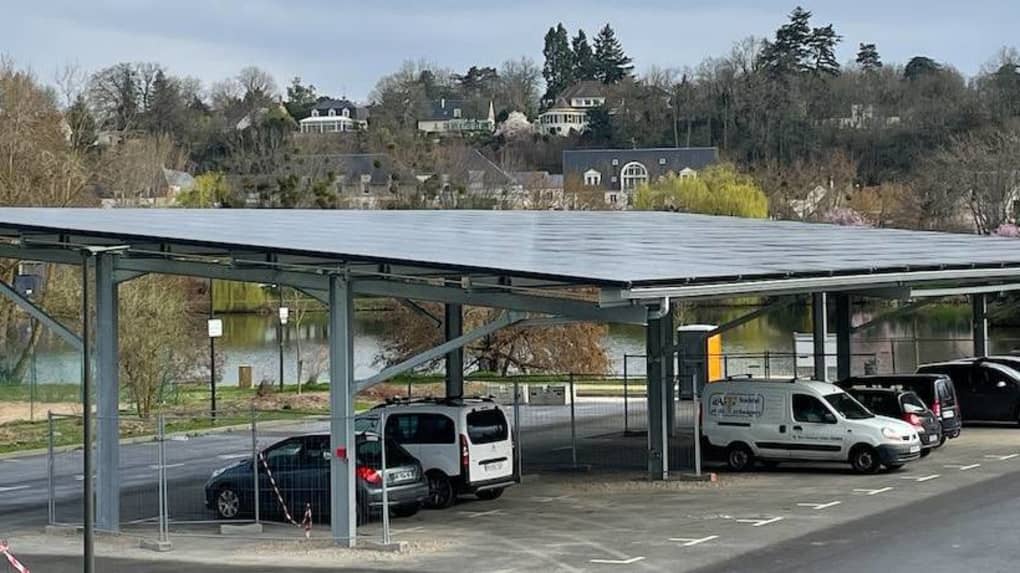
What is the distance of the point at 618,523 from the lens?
2228 centimetres

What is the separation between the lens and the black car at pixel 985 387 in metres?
35.1

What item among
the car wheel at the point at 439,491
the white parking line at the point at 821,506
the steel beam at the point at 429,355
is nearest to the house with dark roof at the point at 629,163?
the car wheel at the point at 439,491

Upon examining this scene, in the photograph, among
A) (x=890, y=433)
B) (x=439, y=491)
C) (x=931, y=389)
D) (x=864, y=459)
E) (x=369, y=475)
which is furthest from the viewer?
(x=931, y=389)

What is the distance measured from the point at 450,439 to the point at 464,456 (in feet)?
1.07

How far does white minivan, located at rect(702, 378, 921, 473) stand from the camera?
2677 cm

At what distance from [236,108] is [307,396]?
140 meters

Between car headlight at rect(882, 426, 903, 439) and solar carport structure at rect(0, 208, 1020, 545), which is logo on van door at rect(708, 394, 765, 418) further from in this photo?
car headlight at rect(882, 426, 903, 439)

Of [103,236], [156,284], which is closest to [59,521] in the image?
[103,236]

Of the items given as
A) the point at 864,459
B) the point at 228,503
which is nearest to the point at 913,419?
the point at 864,459

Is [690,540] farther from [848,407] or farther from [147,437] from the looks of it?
[147,437]

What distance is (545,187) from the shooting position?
8794 cm

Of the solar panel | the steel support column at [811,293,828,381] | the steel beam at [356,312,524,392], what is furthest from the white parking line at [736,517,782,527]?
the steel support column at [811,293,828,381]

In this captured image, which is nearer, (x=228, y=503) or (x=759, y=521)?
(x=759, y=521)

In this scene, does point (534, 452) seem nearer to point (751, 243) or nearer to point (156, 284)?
point (751, 243)
